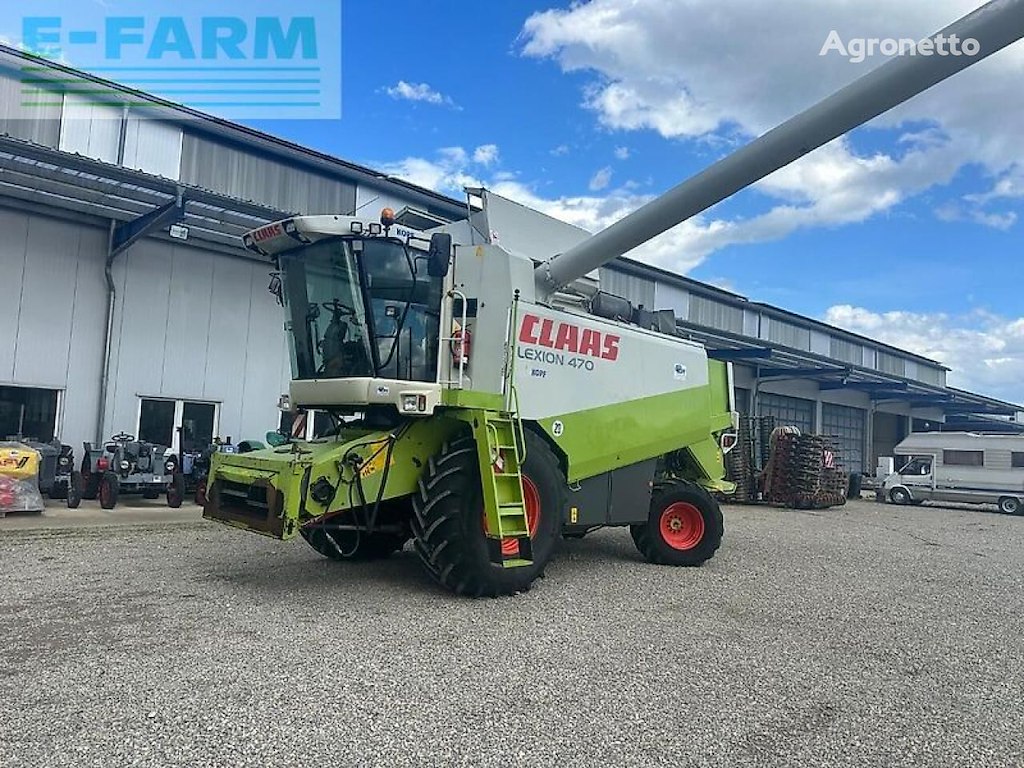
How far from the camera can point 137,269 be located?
44.8 feet

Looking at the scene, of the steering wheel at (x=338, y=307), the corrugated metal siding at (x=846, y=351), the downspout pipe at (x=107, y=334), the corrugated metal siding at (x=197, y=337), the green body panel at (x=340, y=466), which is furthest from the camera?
the corrugated metal siding at (x=846, y=351)

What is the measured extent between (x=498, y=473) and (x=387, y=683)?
2455 mm

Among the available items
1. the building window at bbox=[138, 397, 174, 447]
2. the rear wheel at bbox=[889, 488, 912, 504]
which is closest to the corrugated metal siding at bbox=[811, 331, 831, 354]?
the rear wheel at bbox=[889, 488, 912, 504]

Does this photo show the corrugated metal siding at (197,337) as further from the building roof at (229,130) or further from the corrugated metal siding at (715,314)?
the corrugated metal siding at (715,314)

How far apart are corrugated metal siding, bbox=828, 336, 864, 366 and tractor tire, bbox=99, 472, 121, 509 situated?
32.1 m

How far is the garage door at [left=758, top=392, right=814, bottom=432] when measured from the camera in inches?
1152

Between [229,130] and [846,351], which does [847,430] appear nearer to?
[846,351]

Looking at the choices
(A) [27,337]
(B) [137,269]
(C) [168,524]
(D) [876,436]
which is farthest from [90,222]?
(D) [876,436]

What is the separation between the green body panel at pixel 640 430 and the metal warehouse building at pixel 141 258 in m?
6.39

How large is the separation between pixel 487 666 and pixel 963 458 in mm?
23580

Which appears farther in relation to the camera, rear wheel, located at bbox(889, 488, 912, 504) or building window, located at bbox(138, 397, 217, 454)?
rear wheel, located at bbox(889, 488, 912, 504)

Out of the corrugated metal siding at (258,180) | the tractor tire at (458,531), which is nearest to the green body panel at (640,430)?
the tractor tire at (458,531)

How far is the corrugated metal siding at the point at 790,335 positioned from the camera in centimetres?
3219

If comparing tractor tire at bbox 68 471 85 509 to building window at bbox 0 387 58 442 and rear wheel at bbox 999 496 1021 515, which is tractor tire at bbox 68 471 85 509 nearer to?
building window at bbox 0 387 58 442
